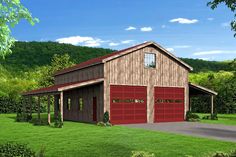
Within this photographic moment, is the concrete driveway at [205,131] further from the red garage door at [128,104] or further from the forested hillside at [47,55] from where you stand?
the forested hillside at [47,55]

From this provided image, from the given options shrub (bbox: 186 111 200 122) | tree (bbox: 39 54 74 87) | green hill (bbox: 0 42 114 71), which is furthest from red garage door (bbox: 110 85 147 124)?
green hill (bbox: 0 42 114 71)

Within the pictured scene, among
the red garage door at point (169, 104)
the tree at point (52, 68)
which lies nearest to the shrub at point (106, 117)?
the red garage door at point (169, 104)

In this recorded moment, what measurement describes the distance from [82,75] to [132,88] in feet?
19.4

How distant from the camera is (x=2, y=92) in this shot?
2527 inches

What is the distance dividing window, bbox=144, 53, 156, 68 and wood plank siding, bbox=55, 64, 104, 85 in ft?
14.4

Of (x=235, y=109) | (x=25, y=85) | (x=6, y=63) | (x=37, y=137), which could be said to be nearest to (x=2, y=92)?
(x=25, y=85)

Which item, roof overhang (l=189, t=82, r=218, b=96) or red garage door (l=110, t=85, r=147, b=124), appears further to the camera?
roof overhang (l=189, t=82, r=218, b=96)

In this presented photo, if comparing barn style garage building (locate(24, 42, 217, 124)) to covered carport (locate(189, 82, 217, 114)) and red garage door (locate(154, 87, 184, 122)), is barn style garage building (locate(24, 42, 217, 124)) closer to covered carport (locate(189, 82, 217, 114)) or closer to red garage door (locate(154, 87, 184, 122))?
red garage door (locate(154, 87, 184, 122))

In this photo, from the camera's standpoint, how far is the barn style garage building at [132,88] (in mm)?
30523

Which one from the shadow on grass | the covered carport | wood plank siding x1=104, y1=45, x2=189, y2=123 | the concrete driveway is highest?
wood plank siding x1=104, y1=45, x2=189, y2=123

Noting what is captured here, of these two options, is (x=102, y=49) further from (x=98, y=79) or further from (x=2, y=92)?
(x=98, y=79)

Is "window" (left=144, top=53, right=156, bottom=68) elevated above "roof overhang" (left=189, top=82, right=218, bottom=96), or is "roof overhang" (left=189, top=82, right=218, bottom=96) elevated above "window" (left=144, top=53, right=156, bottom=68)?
"window" (left=144, top=53, right=156, bottom=68)

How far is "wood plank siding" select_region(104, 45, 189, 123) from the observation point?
30.7 m

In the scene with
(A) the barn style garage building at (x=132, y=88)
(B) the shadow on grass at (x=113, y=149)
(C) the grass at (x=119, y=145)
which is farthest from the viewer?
(A) the barn style garage building at (x=132, y=88)
